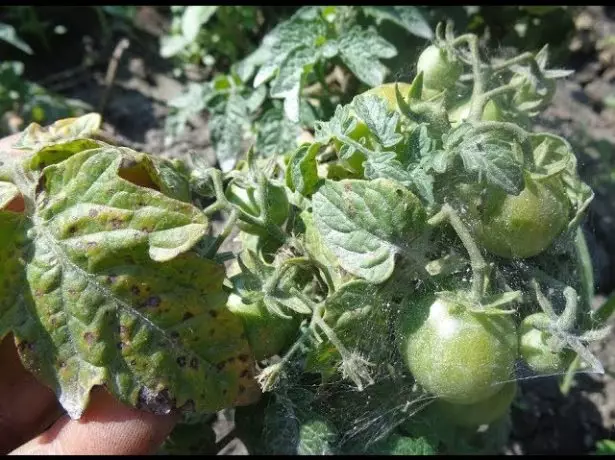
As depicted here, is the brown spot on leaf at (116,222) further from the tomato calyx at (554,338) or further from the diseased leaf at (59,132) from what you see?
the tomato calyx at (554,338)

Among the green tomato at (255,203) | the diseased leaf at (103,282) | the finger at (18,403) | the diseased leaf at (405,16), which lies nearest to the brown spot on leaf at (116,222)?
the diseased leaf at (103,282)

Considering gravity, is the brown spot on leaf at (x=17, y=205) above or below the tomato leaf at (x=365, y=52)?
above

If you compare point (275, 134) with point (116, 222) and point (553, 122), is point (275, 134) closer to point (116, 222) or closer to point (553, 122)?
point (116, 222)

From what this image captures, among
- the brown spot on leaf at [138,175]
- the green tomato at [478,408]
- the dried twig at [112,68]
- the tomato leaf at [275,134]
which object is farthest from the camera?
the dried twig at [112,68]

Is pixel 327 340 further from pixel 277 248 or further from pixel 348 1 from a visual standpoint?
pixel 348 1

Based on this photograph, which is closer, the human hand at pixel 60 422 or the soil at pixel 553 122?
the human hand at pixel 60 422

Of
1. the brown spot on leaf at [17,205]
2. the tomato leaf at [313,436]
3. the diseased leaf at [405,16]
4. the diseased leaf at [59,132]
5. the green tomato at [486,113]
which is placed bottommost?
the tomato leaf at [313,436]

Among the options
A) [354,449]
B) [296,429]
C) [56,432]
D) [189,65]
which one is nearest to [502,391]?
[354,449]

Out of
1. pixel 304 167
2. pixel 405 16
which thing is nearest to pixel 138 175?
pixel 304 167
